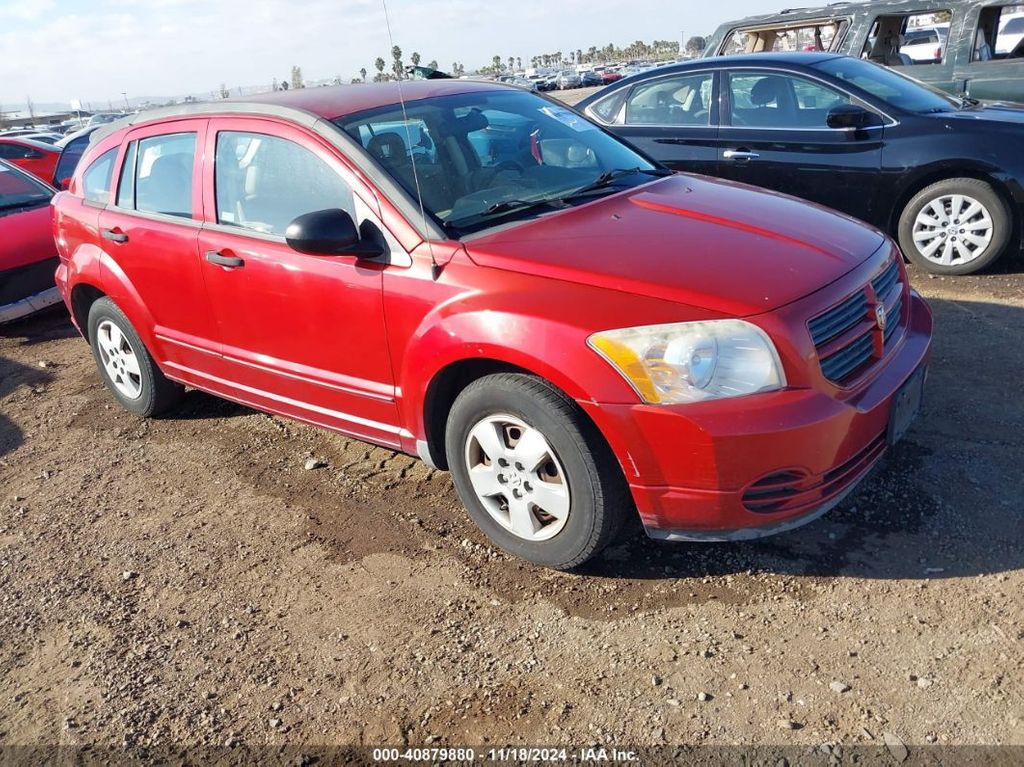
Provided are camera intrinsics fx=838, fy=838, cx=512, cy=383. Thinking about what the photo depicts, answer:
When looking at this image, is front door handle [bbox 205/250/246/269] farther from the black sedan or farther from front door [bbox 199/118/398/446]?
the black sedan

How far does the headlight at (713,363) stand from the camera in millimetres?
2633

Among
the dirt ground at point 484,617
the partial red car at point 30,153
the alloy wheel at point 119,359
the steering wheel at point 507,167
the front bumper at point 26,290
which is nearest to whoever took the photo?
the dirt ground at point 484,617

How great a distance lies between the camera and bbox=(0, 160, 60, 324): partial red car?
6863mm

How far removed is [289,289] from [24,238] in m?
4.77

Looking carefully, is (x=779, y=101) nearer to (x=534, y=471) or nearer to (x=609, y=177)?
(x=609, y=177)

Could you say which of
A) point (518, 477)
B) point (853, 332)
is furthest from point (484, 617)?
point (853, 332)

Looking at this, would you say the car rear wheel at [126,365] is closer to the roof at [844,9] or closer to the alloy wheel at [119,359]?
the alloy wheel at [119,359]

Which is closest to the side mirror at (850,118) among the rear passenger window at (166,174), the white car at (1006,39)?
the white car at (1006,39)

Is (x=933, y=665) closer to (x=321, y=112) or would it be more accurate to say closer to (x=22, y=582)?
(x=321, y=112)

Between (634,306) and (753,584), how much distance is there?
3.64ft

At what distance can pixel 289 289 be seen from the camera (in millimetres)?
3592

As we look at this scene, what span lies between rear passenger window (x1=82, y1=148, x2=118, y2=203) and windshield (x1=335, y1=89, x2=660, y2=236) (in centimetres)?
193

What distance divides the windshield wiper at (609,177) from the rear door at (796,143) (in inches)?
102

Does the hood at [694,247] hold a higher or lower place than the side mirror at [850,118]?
higher
